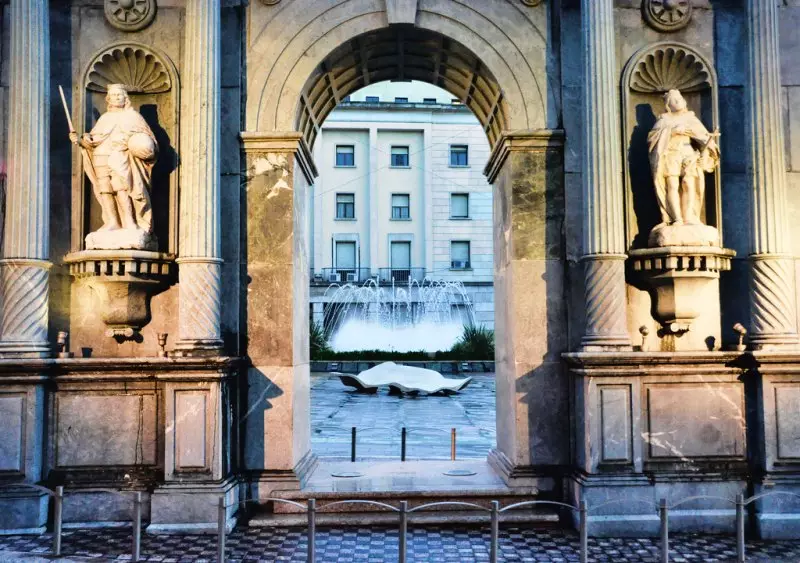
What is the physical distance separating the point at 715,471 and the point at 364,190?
143ft

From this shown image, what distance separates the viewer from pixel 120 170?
32.6 ft

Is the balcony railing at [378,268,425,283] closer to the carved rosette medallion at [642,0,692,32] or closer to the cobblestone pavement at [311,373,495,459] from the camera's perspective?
the cobblestone pavement at [311,373,495,459]

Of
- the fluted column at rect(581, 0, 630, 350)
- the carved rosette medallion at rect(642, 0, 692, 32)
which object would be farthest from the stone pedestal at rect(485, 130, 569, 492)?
the carved rosette medallion at rect(642, 0, 692, 32)

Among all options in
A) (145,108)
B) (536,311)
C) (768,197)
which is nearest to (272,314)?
(145,108)

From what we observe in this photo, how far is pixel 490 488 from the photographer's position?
10516 mm

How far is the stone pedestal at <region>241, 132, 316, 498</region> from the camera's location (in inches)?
413

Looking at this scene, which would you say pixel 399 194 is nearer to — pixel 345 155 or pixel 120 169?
pixel 345 155

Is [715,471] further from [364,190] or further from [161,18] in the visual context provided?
[364,190]

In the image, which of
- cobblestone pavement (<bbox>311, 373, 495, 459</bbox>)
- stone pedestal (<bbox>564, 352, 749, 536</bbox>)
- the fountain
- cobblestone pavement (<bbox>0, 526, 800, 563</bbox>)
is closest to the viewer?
cobblestone pavement (<bbox>0, 526, 800, 563</bbox>)

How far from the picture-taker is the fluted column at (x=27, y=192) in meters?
9.84

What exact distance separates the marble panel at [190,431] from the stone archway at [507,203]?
0.91 metres

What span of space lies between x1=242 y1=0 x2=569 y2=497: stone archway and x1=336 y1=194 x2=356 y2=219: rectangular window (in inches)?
1608

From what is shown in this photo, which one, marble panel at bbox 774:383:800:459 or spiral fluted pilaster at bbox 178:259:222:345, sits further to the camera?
spiral fluted pilaster at bbox 178:259:222:345

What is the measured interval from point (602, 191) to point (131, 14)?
7144 mm
